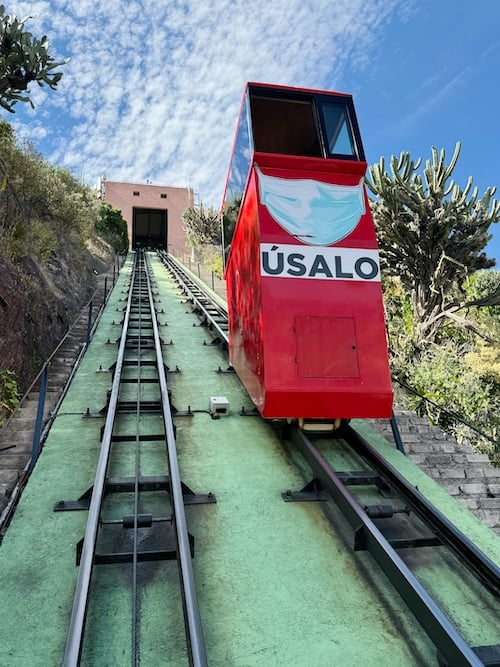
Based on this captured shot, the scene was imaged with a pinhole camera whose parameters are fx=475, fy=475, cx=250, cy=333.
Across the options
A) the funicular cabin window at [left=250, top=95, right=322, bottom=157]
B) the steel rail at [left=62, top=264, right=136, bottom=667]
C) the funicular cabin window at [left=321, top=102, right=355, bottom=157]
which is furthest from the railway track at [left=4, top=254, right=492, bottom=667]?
the funicular cabin window at [left=250, top=95, right=322, bottom=157]

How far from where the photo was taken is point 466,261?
1213 cm

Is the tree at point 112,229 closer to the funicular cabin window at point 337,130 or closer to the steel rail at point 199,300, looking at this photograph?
the steel rail at point 199,300

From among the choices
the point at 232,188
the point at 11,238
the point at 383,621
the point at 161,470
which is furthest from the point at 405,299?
the point at 383,621

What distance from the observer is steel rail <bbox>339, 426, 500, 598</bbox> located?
3.19m

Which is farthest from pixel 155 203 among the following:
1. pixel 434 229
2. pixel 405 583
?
pixel 405 583

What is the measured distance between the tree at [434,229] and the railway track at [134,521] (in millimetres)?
8174

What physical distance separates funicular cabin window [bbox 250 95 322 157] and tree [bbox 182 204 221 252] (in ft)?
92.6

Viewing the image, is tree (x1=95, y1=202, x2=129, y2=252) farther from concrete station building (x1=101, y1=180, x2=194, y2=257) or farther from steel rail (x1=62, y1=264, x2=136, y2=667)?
steel rail (x1=62, y1=264, x2=136, y2=667)

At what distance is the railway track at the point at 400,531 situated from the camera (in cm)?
258

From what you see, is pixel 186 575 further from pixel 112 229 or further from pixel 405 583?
pixel 112 229

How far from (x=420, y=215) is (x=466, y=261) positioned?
5.53 feet

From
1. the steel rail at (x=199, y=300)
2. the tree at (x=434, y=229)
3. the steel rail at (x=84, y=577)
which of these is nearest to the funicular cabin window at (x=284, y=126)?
the steel rail at (x=84, y=577)

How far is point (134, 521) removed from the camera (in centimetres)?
351

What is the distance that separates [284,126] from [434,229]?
723 centimetres
